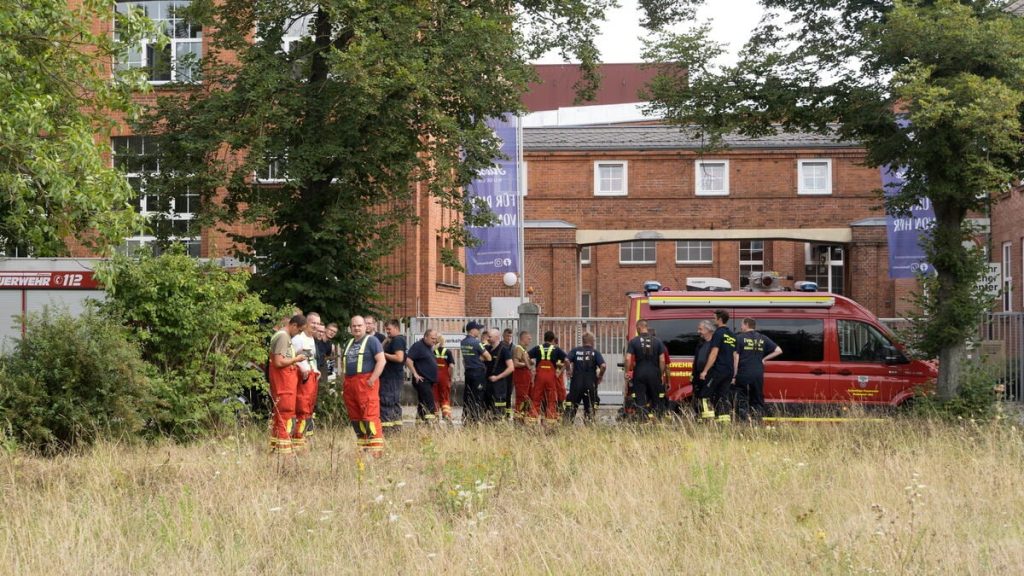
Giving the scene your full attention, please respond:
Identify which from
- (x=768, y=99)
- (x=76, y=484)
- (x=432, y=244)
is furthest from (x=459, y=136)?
(x=432, y=244)

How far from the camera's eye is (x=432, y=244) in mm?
33812

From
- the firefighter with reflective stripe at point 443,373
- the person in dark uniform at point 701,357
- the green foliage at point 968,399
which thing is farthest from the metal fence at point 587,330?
the green foliage at point 968,399

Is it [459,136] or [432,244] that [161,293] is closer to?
[459,136]

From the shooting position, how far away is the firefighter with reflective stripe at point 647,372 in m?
18.4

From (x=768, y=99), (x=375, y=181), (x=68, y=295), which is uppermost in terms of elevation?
(x=768, y=99)

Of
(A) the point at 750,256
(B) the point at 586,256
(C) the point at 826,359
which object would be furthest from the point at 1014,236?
(B) the point at 586,256

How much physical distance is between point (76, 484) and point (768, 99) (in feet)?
41.6

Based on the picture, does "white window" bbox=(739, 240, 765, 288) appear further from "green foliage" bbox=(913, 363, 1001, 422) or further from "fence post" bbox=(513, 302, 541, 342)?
"green foliage" bbox=(913, 363, 1001, 422)

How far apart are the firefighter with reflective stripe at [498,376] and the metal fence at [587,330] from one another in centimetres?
433

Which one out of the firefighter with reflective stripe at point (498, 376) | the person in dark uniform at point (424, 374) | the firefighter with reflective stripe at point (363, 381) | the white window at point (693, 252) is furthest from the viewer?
the white window at point (693, 252)

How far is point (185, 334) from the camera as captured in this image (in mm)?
16328

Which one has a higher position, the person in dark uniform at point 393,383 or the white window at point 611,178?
the white window at point 611,178

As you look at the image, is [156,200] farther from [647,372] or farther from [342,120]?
[647,372]

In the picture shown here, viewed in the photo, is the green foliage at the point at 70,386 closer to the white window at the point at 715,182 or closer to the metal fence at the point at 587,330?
the metal fence at the point at 587,330
